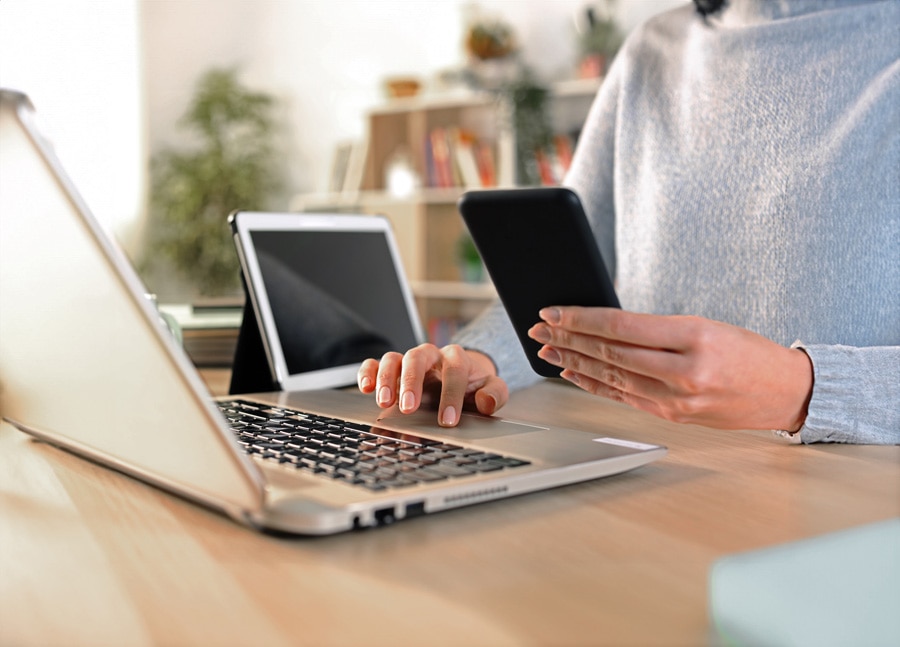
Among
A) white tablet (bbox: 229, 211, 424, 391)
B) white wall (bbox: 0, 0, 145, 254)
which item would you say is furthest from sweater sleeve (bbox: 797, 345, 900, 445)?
white wall (bbox: 0, 0, 145, 254)

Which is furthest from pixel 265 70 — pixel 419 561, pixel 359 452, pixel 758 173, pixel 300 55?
pixel 419 561

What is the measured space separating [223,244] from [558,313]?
417 centimetres

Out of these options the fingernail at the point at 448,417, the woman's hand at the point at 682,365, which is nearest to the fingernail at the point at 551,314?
the woman's hand at the point at 682,365

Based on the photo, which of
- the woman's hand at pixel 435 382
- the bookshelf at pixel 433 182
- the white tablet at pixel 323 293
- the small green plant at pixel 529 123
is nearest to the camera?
the woman's hand at pixel 435 382

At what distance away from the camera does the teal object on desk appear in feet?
1.54

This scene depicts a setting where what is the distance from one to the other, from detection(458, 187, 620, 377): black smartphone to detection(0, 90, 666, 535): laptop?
0.38ft

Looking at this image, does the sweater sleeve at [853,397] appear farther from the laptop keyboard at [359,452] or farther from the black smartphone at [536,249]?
the laptop keyboard at [359,452]

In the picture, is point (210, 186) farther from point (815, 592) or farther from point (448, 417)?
point (815, 592)

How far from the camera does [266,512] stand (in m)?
0.54

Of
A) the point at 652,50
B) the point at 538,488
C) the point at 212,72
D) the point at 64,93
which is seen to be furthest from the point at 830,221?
the point at 212,72

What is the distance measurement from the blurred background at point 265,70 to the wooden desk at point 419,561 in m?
3.44

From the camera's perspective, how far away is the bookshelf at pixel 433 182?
4.23 metres

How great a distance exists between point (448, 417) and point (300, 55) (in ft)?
15.4

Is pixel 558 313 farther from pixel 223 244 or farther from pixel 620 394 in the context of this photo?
pixel 223 244
